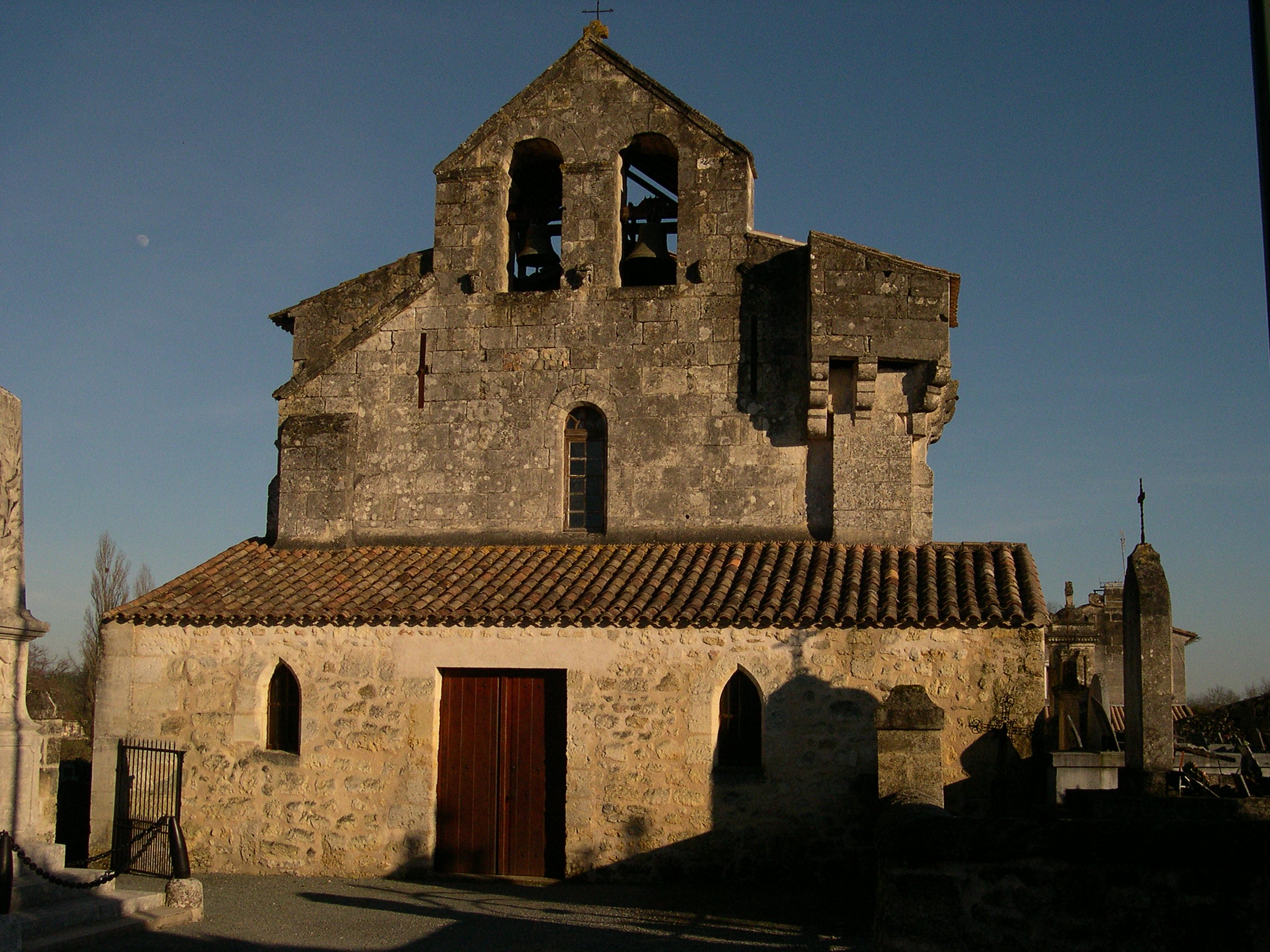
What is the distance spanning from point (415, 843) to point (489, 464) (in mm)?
4577

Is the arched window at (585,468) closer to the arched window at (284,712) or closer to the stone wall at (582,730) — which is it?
the stone wall at (582,730)

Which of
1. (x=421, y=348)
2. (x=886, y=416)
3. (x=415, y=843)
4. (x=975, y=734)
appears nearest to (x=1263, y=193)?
(x=975, y=734)

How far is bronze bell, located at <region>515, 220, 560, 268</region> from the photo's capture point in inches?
626

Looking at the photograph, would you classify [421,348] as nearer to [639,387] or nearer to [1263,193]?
[639,387]

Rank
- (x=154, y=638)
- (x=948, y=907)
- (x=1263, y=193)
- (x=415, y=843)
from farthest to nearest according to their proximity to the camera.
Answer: (x=154, y=638)
(x=415, y=843)
(x=948, y=907)
(x=1263, y=193)

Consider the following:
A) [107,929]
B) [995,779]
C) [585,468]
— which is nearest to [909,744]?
[995,779]

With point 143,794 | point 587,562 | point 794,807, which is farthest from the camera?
point 587,562

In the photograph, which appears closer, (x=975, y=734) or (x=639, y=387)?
(x=975, y=734)

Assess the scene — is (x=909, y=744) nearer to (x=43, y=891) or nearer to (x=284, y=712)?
(x=43, y=891)

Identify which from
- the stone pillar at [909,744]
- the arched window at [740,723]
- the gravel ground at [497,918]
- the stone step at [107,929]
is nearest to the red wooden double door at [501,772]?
the gravel ground at [497,918]

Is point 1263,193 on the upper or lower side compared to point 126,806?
upper

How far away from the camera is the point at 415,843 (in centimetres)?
1313

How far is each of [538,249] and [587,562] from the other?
430 cm

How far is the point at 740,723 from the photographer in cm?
1281
